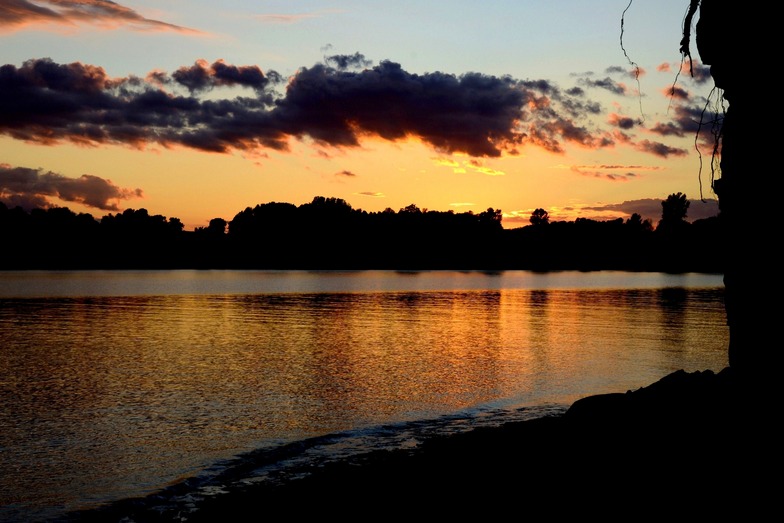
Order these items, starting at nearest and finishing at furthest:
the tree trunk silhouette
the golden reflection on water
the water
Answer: the tree trunk silhouette
the water
the golden reflection on water

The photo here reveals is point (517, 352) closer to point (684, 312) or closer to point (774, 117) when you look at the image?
point (774, 117)

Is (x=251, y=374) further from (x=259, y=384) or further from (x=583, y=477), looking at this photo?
(x=583, y=477)

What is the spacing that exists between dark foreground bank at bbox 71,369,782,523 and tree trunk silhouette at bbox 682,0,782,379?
747 millimetres

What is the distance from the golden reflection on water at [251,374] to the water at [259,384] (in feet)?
0.25

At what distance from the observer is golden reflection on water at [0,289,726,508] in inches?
627

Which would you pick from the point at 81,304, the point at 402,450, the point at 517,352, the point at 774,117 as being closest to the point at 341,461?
the point at 402,450

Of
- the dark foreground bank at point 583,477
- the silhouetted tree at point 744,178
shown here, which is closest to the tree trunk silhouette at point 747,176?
the silhouetted tree at point 744,178

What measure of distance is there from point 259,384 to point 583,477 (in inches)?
661

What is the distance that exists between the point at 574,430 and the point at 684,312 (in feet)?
173

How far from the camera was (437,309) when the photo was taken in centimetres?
6544

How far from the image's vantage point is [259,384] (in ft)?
82.7

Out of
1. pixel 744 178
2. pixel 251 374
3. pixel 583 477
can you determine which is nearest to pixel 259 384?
pixel 251 374

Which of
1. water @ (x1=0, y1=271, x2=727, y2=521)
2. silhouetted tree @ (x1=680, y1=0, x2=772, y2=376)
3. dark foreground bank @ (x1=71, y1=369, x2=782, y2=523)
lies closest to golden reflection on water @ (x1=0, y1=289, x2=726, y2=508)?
water @ (x1=0, y1=271, x2=727, y2=521)

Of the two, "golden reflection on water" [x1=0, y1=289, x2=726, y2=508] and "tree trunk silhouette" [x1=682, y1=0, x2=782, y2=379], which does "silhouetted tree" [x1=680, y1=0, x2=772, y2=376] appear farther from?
"golden reflection on water" [x1=0, y1=289, x2=726, y2=508]
